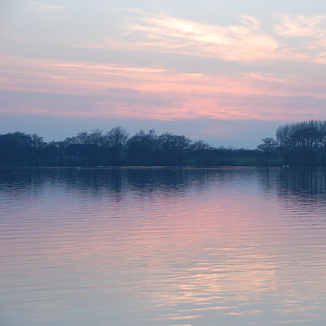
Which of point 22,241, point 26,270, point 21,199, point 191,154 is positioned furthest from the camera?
point 191,154

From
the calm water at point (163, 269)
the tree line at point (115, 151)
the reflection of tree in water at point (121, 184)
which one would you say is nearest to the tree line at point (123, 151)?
the tree line at point (115, 151)

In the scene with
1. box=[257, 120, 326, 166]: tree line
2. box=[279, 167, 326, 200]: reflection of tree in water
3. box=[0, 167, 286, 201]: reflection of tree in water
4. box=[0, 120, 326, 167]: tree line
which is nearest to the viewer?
box=[279, 167, 326, 200]: reflection of tree in water

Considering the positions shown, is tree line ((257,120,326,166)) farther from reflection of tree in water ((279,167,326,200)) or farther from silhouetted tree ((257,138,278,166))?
reflection of tree in water ((279,167,326,200))

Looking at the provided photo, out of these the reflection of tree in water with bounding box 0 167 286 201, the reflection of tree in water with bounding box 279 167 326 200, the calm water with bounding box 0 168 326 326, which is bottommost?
the calm water with bounding box 0 168 326 326

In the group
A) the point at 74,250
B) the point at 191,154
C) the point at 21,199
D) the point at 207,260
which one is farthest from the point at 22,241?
the point at 191,154

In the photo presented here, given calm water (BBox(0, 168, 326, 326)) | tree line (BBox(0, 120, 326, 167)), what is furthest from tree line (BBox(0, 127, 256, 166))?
calm water (BBox(0, 168, 326, 326))

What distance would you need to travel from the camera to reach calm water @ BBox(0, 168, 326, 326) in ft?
20.1

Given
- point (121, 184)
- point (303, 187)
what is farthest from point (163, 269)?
point (121, 184)

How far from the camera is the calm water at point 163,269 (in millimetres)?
6137

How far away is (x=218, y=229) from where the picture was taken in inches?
515

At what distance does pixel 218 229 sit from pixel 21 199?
12.9 m

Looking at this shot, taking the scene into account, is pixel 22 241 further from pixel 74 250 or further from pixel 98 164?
pixel 98 164

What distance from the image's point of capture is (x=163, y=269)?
838 centimetres

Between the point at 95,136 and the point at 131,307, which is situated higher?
the point at 95,136
